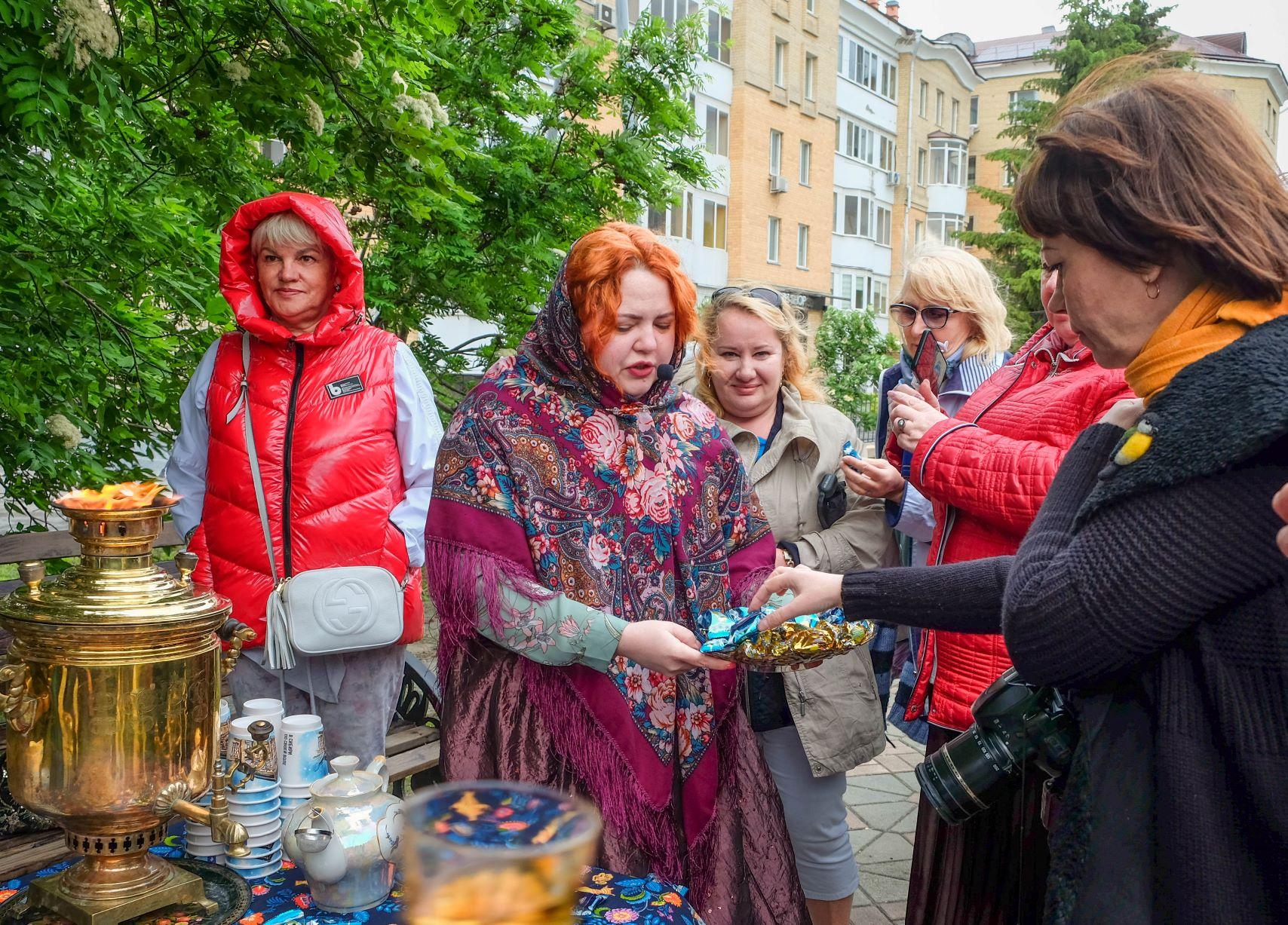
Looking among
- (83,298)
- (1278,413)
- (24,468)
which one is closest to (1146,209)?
(1278,413)

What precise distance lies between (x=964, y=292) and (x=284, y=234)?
6.77 ft

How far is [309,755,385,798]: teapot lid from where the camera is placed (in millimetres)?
1608

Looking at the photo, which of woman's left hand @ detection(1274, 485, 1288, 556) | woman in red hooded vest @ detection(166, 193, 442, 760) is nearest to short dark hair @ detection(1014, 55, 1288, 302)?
woman's left hand @ detection(1274, 485, 1288, 556)

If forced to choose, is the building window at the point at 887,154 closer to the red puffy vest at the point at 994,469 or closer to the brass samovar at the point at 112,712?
the red puffy vest at the point at 994,469

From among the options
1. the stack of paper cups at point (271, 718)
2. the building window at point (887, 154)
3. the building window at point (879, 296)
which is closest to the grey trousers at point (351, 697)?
the stack of paper cups at point (271, 718)

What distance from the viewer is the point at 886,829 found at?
451 cm

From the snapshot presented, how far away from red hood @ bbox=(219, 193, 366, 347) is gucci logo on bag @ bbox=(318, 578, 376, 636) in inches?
30.1

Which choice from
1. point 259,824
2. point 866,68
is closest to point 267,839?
point 259,824

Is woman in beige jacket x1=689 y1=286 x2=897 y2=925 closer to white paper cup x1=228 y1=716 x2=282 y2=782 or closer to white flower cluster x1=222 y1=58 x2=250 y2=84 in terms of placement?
white paper cup x1=228 y1=716 x2=282 y2=782

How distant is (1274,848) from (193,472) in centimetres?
287

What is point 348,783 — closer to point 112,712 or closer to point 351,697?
point 112,712

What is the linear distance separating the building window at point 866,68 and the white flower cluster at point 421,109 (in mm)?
32870

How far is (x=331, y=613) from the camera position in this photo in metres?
2.77

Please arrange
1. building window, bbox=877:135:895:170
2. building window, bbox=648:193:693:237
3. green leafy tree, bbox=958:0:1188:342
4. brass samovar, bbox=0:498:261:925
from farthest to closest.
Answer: building window, bbox=877:135:895:170 < building window, bbox=648:193:693:237 < green leafy tree, bbox=958:0:1188:342 < brass samovar, bbox=0:498:261:925
